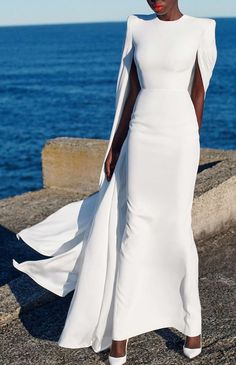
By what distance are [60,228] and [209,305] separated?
50.6 inches

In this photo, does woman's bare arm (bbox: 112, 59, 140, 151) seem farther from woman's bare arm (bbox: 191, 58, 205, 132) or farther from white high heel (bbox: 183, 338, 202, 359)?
white high heel (bbox: 183, 338, 202, 359)

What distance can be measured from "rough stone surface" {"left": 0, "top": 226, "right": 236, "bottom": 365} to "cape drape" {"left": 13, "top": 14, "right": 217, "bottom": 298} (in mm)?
345

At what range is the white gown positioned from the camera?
3.94 metres

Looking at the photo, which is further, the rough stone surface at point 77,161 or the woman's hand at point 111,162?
the rough stone surface at point 77,161

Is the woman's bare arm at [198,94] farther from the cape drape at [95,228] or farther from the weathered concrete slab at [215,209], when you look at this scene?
the weathered concrete slab at [215,209]

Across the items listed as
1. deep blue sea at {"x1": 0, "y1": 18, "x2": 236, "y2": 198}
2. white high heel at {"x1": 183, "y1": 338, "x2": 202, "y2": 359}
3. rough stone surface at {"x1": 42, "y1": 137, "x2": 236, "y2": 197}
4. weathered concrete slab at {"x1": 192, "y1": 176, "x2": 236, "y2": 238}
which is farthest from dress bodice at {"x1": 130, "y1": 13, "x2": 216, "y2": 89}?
deep blue sea at {"x1": 0, "y1": 18, "x2": 236, "y2": 198}

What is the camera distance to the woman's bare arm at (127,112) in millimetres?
4188

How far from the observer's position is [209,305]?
5129 mm

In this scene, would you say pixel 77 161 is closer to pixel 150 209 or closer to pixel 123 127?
pixel 123 127


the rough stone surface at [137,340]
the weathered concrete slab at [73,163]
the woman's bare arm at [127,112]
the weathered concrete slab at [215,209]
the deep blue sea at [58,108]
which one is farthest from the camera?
the deep blue sea at [58,108]

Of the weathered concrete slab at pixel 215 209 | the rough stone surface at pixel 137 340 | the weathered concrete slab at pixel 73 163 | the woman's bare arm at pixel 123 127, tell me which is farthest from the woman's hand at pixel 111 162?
the weathered concrete slab at pixel 73 163

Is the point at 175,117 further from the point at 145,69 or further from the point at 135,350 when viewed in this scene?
the point at 135,350

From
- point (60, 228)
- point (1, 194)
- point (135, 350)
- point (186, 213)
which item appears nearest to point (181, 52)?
point (186, 213)

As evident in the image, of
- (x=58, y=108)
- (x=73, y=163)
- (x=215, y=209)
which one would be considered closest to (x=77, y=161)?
(x=73, y=163)
